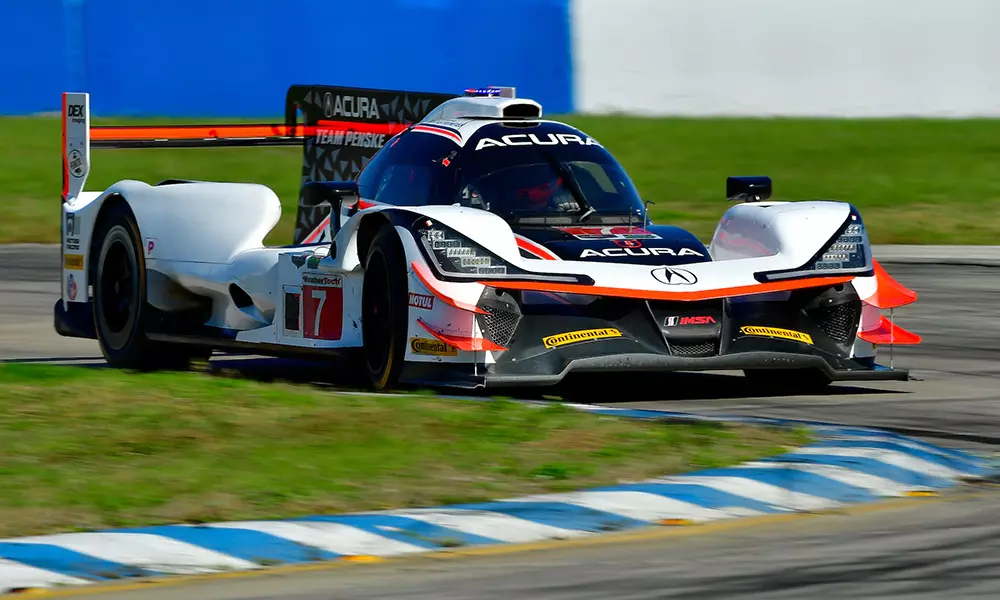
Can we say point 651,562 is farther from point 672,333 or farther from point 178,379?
point 178,379

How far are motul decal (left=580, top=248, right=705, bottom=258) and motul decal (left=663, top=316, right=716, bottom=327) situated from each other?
0.38 metres

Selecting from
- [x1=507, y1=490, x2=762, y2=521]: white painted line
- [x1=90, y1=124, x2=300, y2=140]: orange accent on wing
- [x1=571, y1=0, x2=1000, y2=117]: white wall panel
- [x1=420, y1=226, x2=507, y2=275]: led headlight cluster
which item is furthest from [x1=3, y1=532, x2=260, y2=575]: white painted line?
[x1=571, y1=0, x2=1000, y2=117]: white wall panel

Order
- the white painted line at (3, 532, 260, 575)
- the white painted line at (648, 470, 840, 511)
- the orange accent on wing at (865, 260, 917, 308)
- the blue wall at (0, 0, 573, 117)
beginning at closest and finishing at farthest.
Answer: the white painted line at (3, 532, 260, 575) → the white painted line at (648, 470, 840, 511) → the orange accent on wing at (865, 260, 917, 308) → the blue wall at (0, 0, 573, 117)

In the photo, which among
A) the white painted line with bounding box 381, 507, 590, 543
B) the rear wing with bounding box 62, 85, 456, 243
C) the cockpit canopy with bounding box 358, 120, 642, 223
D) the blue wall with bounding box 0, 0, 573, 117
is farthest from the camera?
the blue wall with bounding box 0, 0, 573, 117

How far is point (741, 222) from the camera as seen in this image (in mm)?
9664

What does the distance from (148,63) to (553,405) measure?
15.6 metres

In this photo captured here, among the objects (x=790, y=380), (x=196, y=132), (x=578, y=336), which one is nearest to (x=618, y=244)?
(x=578, y=336)

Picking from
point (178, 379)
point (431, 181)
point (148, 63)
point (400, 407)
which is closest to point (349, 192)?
point (431, 181)

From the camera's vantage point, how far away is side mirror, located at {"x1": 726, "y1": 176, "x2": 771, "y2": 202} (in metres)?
10.1

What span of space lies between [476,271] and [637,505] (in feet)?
9.35

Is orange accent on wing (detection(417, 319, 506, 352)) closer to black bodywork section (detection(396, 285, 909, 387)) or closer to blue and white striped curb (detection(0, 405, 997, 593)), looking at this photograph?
black bodywork section (detection(396, 285, 909, 387))

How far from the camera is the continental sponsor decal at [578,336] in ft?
28.3

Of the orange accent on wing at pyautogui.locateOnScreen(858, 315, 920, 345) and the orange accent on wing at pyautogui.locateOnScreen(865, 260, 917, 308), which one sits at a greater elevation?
the orange accent on wing at pyautogui.locateOnScreen(865, 260, 917, 308)

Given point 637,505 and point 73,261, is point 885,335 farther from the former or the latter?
point 73,261
